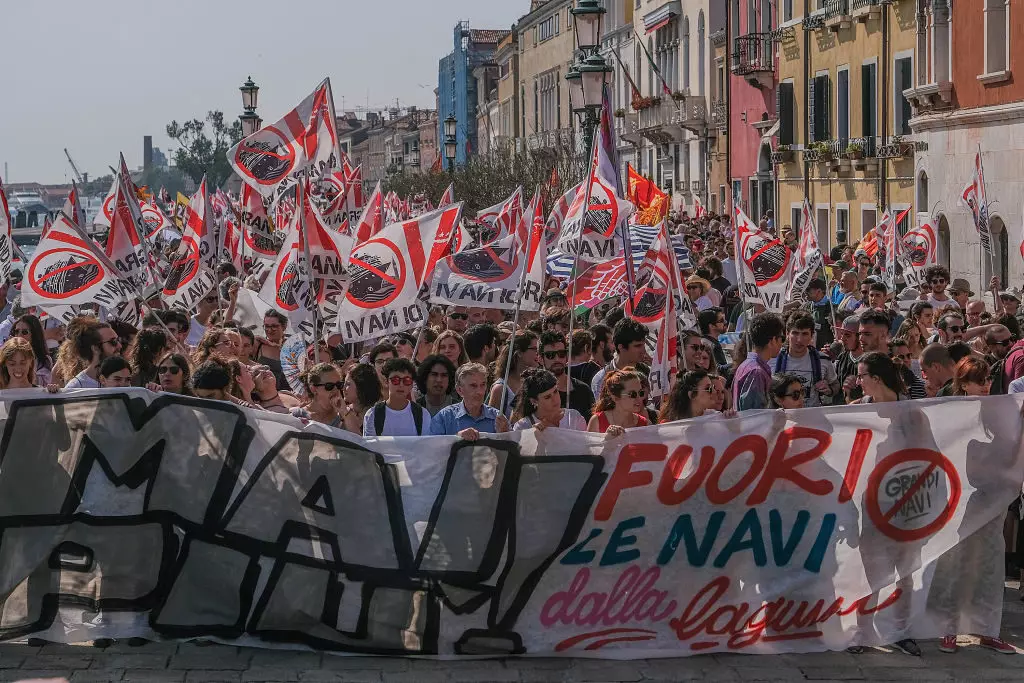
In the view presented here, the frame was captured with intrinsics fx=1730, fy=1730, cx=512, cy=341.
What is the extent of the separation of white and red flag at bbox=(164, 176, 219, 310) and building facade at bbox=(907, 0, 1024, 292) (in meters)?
10.6

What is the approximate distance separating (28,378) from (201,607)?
2683 millimetres

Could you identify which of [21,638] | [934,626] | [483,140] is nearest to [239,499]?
[21,638]

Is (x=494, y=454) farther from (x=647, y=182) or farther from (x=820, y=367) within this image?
(x=647, y=182)

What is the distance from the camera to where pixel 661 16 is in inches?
2237

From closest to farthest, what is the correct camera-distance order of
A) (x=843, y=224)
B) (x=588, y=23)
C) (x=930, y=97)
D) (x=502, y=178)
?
Result: 1. (x=588, y=23)
2. (x=930, y=97)
3. (x=843, y=224)
4. (x=502, y=178)

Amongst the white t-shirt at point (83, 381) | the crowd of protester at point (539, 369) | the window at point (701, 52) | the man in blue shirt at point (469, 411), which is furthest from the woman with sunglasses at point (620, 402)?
the window at point (701, 52)

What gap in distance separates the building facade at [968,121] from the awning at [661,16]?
25.9m

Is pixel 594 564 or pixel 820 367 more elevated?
pixel 820 367

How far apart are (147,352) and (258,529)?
310 centimetres

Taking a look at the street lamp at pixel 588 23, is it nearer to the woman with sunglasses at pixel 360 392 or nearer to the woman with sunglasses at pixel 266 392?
the woman with sunglasses at pixel 266 392

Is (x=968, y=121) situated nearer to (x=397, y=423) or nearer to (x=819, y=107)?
(x=819, y=107)

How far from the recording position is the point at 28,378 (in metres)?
10.1

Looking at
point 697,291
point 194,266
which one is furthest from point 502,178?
point 697,291

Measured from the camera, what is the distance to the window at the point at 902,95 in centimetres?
3143
